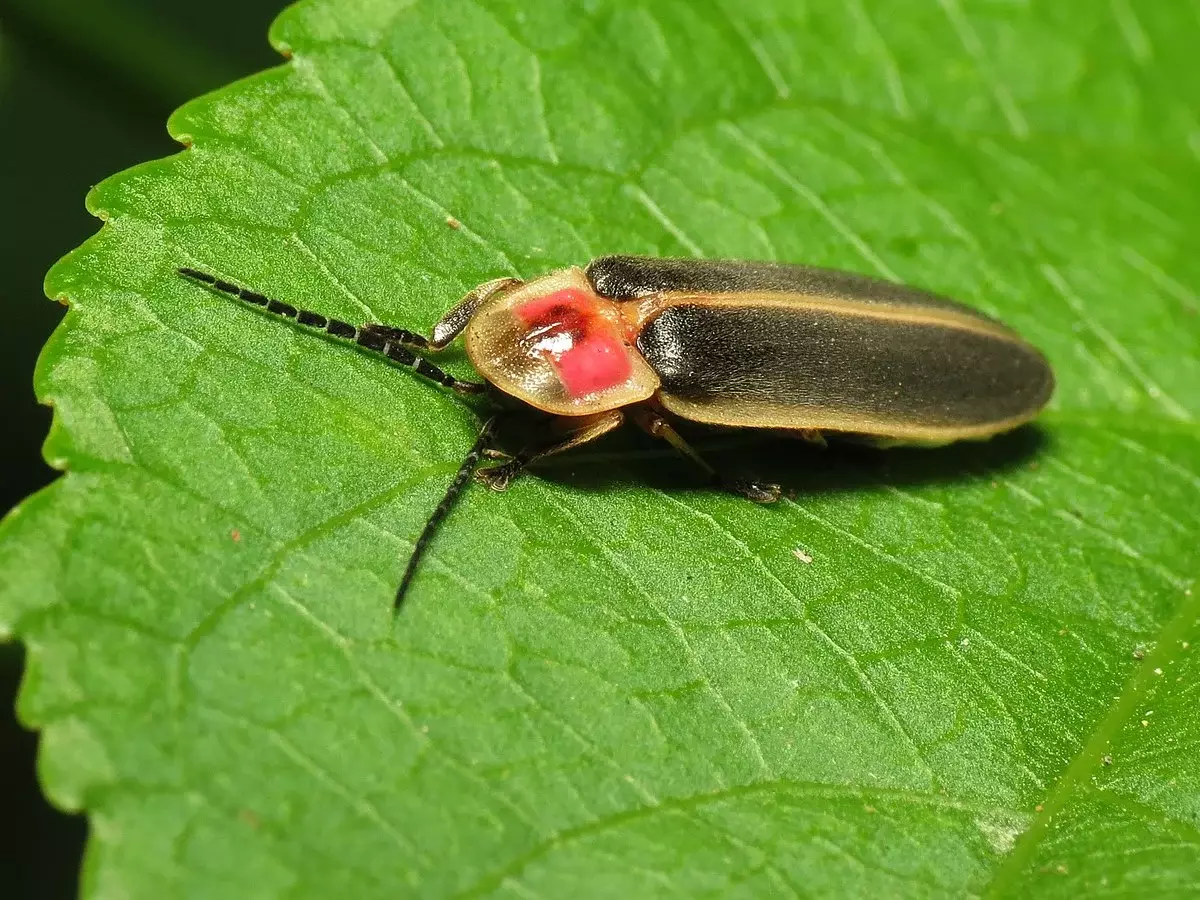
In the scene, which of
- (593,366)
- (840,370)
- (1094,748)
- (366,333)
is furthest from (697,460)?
(1094,748)

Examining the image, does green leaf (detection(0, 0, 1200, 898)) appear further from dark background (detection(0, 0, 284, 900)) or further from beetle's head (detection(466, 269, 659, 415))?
dark background (detection(0, 0, 284, 900))

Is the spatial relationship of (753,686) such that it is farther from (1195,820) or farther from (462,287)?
(462,287)

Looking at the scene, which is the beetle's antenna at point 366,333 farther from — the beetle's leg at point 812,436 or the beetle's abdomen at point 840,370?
the beetle's leg at point 812,436

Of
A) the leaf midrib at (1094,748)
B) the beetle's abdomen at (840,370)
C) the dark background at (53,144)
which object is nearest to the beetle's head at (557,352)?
the beetle's abdomen at (840,370)

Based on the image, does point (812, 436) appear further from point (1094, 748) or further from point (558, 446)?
point (1094, 748)

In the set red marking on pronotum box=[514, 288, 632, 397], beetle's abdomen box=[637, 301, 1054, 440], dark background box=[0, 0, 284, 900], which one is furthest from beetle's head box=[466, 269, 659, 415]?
dark background box=[0, 0, 284, 900]

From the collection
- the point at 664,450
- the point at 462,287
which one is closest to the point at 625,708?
the point at 664,450
